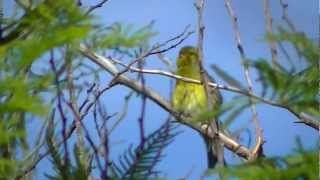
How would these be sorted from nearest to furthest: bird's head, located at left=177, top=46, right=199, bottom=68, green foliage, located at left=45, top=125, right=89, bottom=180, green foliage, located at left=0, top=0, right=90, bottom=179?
green foliage, located at left=0, top=0, right=90, bottom=179, green foliage, located at left=45, top=125, right=89, bottom=180, bird's head, located at left=177, top=46, right=199, bottom=68

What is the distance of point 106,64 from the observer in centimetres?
167

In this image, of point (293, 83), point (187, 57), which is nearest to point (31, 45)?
point (293, 83)

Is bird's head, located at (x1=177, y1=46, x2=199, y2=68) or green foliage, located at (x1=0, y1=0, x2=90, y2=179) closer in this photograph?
green foliage, located at (x1=0, y1=0, x2=90, y2=179)

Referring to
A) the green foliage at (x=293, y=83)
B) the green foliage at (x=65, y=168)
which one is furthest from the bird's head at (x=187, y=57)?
the green foliage at (x=293, y=83)

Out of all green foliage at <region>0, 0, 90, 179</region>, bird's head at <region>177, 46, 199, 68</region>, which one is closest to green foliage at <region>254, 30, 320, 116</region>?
green foliage at <region>0, 0, 90, 179</region>

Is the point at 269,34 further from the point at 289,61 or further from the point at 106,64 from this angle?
the point at 106,64

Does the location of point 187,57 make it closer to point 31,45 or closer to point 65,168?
point 65,168

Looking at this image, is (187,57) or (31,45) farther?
(187,57)

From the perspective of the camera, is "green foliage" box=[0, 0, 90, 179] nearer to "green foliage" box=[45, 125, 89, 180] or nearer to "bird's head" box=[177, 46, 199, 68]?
"green foliage" box=[45, 125, 89, 180]

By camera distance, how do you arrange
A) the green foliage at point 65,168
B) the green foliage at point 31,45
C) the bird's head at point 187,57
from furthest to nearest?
the bird's head at point 187,57 < the green foliage at point 65,168 < the green foliage at point 31,45

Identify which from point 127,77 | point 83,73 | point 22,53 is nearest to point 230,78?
point 22,53

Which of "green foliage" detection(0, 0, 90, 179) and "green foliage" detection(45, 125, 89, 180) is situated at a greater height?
"green foliage" detection(0, 0, 90, 179)

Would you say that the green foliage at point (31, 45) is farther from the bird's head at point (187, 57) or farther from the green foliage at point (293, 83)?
the bird's head at point (187, 57)

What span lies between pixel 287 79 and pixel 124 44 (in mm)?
145
